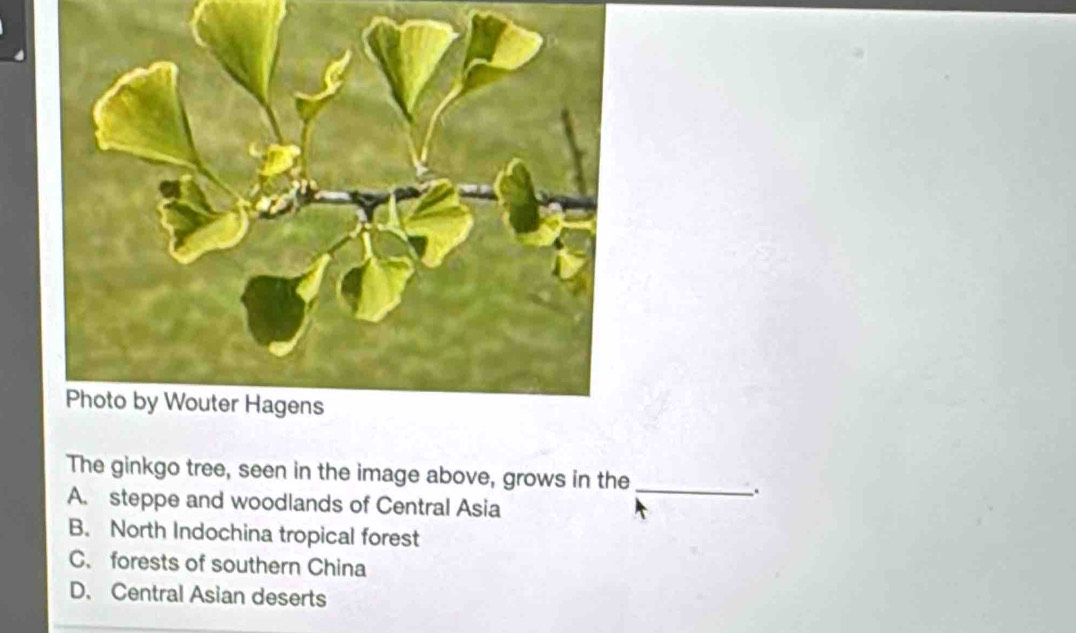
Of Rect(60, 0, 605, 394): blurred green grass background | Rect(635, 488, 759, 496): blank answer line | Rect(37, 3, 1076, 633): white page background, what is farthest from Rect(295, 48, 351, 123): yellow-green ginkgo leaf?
Rect(635, 488, 759, 496): blank answer line

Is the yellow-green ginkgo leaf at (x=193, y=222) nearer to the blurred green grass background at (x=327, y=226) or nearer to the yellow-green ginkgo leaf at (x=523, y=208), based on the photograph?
the blurred green grass background at (x=327, y=226)

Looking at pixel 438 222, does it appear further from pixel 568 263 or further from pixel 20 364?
pixel 20 364

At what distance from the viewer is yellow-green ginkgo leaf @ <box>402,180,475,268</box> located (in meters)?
0.49

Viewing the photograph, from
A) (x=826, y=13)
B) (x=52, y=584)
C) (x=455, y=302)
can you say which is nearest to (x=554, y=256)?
(x=455, y=302)

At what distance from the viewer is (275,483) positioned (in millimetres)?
509

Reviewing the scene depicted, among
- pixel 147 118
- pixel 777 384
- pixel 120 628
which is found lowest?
pixel 120 628

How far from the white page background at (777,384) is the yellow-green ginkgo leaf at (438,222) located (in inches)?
2.4

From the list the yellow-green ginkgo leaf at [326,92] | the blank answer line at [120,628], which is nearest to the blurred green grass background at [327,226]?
the yellow-green ginkgo leaf at [326,92]

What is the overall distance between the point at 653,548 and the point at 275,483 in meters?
0.17

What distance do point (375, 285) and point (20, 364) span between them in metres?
0.16

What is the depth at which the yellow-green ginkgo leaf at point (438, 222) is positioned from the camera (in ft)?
1.60

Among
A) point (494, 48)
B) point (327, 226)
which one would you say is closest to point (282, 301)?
point (327, 226)

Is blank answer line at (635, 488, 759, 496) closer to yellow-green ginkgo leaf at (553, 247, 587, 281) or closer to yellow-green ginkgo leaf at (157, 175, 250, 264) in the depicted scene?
yellow-green ginkgo leaf at (553, 247, 587, 281)

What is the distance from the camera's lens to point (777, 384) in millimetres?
498
